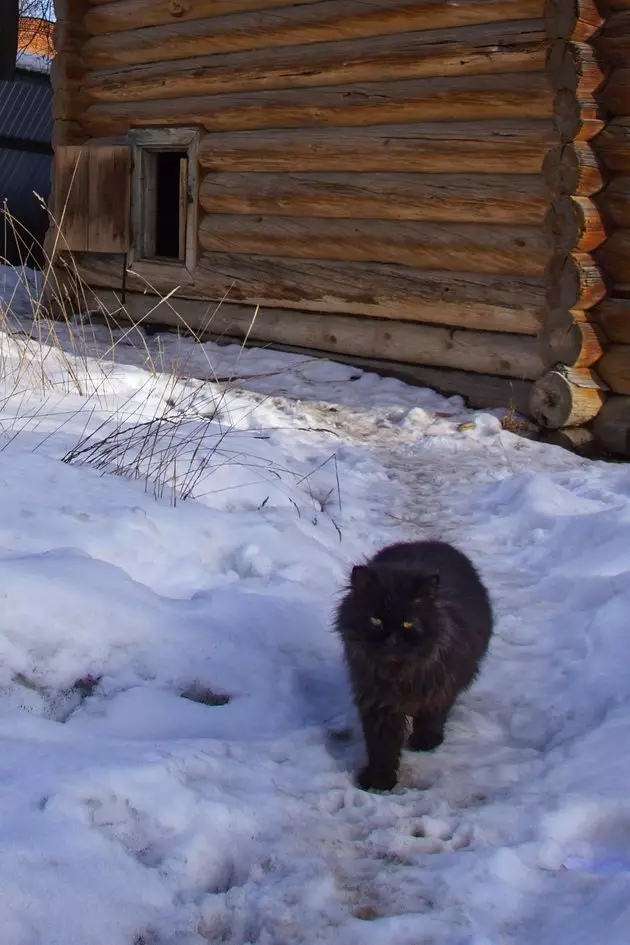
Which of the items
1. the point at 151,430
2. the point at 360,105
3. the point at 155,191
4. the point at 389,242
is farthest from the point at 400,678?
the point at 155,191

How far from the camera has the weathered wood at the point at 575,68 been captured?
6613mm

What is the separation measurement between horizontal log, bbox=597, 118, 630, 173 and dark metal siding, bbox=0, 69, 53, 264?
1050cm

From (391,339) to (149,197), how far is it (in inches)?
146

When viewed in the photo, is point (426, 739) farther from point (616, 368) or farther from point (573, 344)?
point (616, 368)

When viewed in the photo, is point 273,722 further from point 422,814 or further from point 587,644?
point 587,644

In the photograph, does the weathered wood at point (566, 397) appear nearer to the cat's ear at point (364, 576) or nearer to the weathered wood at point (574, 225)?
the weathered wood at point (574, 225)

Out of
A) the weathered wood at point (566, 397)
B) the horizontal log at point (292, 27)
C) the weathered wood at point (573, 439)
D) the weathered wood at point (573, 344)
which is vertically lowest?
the weathered wood at point (573, 439)

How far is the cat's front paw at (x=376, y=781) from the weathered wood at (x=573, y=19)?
561cm

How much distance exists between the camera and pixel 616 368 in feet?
22.7

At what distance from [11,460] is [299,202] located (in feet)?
17.0

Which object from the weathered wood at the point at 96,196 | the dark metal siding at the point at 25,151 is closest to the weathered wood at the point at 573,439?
the weathered wood at the point at 96,196

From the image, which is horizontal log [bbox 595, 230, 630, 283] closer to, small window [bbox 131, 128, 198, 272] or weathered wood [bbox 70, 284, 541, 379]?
weathered wood [bbox 70, 284, 541, 379]

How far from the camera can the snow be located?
2.15 m

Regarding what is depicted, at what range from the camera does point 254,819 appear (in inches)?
96.7
